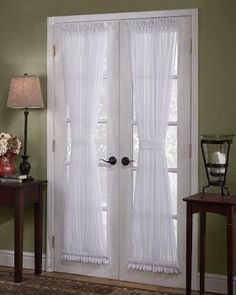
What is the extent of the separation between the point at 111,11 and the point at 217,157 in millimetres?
1616

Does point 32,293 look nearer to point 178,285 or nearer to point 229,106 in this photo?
point 178,285

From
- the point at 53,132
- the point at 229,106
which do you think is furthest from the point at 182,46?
the point at 53,132

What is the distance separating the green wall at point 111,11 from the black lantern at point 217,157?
0.25m

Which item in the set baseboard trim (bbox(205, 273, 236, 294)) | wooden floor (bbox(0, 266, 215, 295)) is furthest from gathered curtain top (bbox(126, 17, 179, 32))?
wooden floor (bbox(0, 266, 215, 295))

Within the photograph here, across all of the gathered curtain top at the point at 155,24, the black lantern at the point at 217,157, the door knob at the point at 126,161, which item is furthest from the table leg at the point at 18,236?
the gathered curtain top at the point at 155,24

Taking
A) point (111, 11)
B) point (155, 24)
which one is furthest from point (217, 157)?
point (111, 11)

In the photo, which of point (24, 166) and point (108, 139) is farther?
point (24, 166)

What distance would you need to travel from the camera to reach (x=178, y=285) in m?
4.41

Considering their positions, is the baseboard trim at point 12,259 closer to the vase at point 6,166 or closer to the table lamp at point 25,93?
the vase at point 6,166

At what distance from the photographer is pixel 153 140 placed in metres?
4.40

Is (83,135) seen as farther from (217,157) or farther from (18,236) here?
(217,157)

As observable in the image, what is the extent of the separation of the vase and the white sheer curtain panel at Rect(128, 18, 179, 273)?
1156 millimetres

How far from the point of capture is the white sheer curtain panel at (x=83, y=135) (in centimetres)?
459

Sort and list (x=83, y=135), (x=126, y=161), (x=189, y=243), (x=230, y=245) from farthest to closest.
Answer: (x=83, y=135) < (x=126, y=161) < (x=189, y=243) < (x=230, y=245)
